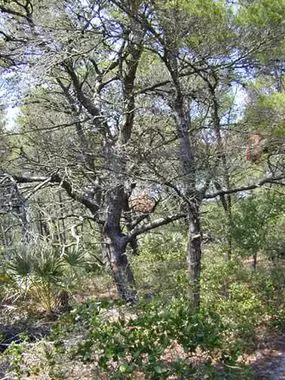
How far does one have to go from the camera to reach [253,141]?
316 inches

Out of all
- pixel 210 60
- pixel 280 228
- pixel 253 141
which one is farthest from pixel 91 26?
pixel 280 228

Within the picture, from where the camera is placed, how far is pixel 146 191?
7242 mm

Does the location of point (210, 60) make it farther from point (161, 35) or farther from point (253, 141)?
point (253, 141)

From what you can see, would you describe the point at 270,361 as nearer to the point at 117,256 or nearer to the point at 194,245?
the point at 194,245

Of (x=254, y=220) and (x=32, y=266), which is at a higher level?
(x=254, y=220)

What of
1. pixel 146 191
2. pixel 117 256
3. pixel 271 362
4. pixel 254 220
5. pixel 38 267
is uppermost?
pixel 146 191

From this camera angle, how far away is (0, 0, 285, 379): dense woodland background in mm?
4150

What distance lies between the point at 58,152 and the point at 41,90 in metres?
2.28

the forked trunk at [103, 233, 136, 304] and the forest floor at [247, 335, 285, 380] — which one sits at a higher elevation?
the forked trunk at [103, 233, 136, 304]

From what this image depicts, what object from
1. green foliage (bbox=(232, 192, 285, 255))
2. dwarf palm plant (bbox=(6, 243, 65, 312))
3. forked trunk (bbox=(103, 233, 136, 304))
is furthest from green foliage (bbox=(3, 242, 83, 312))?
green foliage (bbox=(232, 192, 285, 255))

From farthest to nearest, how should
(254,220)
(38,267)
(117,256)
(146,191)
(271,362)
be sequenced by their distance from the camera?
1. (117,256)
2. (254,220)
3. (146,191)
4. (38,267)
5. (271,362)

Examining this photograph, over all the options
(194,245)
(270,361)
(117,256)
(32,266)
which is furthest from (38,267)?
(270,361)

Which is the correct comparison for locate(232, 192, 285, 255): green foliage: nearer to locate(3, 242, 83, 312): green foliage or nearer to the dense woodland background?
the dense woodland background

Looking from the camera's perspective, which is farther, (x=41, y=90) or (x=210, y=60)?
(x=41, y=90)
